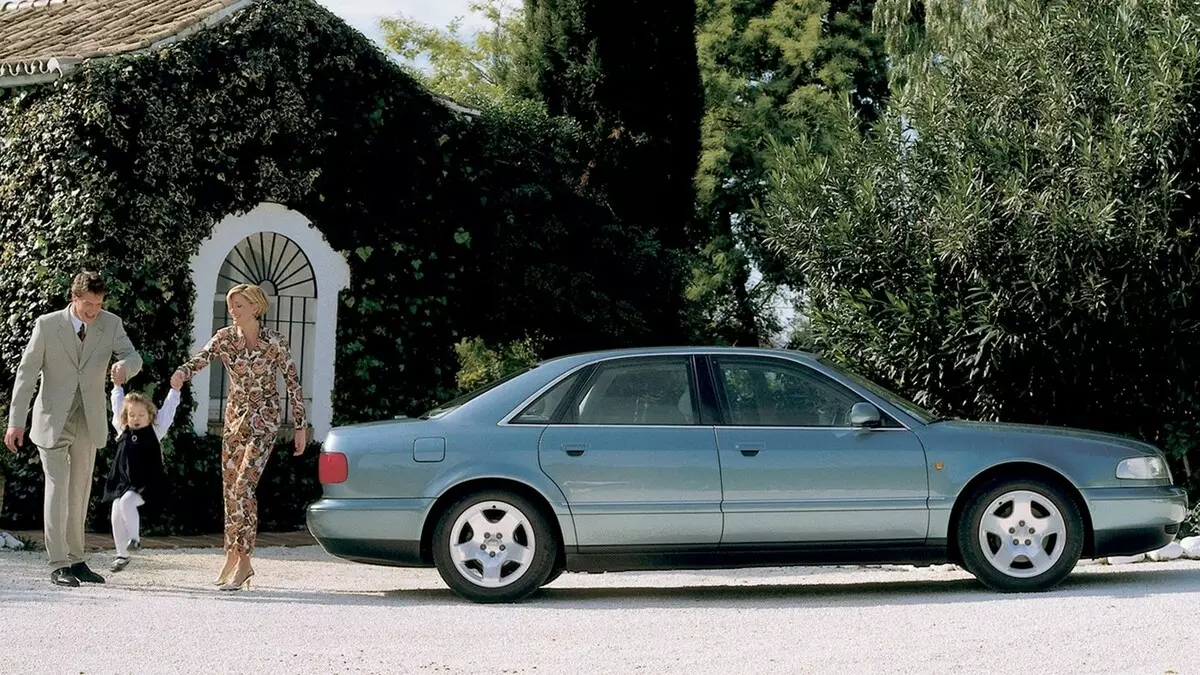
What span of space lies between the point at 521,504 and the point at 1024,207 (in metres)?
6.85

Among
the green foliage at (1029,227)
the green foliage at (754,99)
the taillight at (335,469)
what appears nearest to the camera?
the taillight at (335,469)

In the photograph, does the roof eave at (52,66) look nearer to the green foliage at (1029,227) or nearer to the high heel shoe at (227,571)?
the green foliage at (1029,227)

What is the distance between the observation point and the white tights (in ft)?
36.2

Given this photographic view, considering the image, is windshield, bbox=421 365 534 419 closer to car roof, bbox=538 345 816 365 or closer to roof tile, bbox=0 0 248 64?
car roof, bbox=538 345 816 365

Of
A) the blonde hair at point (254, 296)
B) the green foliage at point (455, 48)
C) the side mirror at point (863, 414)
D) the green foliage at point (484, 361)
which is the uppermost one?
the green foliage at point (455, 48)

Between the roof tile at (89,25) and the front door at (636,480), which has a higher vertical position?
the roof tile at (89,25)

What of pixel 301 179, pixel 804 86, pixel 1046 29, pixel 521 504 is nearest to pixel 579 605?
pixel 521 504

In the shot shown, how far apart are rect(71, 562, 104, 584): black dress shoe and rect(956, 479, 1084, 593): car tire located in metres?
5.40

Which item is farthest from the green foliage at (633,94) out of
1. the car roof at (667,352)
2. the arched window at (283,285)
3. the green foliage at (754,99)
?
the car roof at (667,352)

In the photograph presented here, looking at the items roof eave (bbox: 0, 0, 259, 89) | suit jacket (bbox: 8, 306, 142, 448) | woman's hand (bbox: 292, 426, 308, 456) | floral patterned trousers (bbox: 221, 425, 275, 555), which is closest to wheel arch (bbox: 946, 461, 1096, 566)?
woman's hand (bbox: 292, 426, 308, 456)

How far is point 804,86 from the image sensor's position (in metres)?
33.1

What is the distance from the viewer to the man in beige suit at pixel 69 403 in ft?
31.3

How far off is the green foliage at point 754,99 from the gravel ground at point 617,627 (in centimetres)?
2154

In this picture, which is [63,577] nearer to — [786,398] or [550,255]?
[786,398]
